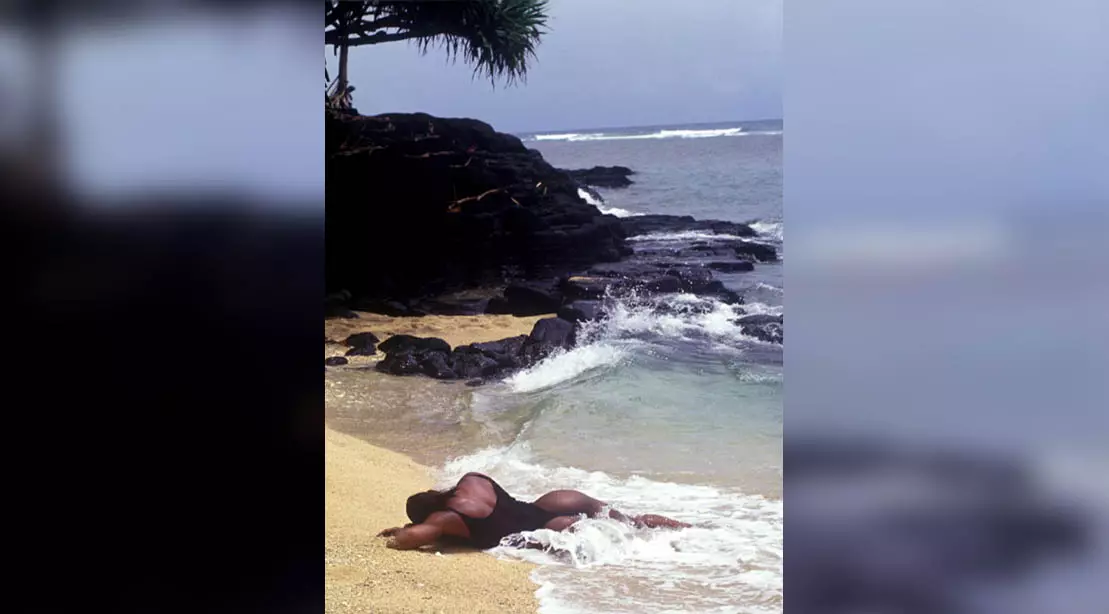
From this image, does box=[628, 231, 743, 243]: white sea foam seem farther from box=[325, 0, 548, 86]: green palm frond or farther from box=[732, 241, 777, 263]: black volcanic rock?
box=[325, 0, 548, 86]: green palm frond

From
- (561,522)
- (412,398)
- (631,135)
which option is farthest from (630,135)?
(561,522)

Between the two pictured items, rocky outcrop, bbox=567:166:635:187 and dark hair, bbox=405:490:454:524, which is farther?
rocky outcrop, bbox=567:166:635:187

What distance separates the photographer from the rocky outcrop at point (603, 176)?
3.39 m

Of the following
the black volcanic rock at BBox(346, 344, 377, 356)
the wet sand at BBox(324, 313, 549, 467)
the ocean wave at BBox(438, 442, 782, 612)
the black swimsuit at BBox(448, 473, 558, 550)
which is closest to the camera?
the ocean wave at BBox(438, 442, 782, 612)

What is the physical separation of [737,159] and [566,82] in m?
0.63

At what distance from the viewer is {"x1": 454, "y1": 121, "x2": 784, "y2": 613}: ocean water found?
3148 mm

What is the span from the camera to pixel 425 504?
329 cm

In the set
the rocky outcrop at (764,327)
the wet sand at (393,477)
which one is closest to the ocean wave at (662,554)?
the wet sand at (393,477)

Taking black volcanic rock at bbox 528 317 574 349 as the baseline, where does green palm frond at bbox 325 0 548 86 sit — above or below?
above

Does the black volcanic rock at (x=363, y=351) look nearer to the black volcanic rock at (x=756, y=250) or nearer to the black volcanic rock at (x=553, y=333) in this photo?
the black volcanic rock at (x=553, y=333)

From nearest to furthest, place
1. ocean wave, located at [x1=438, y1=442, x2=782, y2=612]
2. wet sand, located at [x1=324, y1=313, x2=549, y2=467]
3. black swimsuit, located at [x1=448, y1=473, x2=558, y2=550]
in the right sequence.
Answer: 1. ocean wave, located at [x1=438, y1=442, x2=782, y2=612]
2. black swimsuit, located at [x1=448, y1=473, x2=558, y2=550]
3. wet sand, located at [x1=324, y1=313, x2=549, y2=467]

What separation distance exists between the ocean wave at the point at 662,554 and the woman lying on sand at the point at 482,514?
0.10 feet

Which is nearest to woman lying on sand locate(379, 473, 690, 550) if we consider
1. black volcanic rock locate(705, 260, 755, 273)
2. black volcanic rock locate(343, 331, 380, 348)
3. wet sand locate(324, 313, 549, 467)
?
wet sand locate(324, 313, 549, 467)
